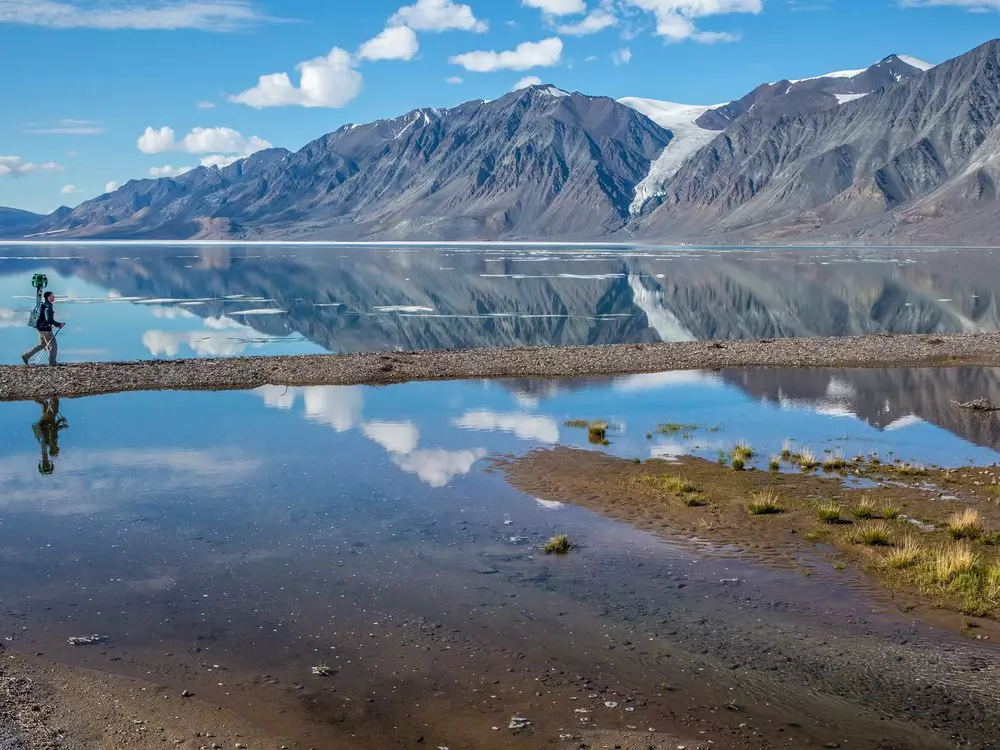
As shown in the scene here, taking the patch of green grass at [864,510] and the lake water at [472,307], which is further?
the lake water at [472,307]

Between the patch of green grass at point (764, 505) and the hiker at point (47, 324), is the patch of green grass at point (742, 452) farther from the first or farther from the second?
the hiker at point (47, 324)

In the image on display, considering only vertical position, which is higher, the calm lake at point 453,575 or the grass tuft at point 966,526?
the grass tuft at point 966,526

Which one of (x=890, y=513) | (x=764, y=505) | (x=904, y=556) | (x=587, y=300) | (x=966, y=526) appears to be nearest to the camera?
(x=904, y=556)

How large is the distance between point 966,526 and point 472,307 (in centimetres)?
5153

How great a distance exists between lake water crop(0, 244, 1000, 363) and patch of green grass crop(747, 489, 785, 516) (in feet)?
92.5

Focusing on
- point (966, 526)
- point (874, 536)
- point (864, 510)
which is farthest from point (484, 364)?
point (966, 526)

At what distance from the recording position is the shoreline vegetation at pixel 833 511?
12.2m

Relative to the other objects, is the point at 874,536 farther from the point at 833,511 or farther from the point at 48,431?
the point at 48,431

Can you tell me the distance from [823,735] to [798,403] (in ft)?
61.6

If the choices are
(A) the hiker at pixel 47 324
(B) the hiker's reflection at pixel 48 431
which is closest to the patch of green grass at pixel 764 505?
(B) the hiker's reflection at pixel 48 431

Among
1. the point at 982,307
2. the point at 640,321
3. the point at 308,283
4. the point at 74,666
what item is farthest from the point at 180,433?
the point at 308,283

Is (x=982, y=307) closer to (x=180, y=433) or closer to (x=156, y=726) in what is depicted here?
(x=180, y=433)

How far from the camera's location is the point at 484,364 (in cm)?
3362

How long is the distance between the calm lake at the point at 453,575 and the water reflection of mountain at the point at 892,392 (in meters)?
0.19
